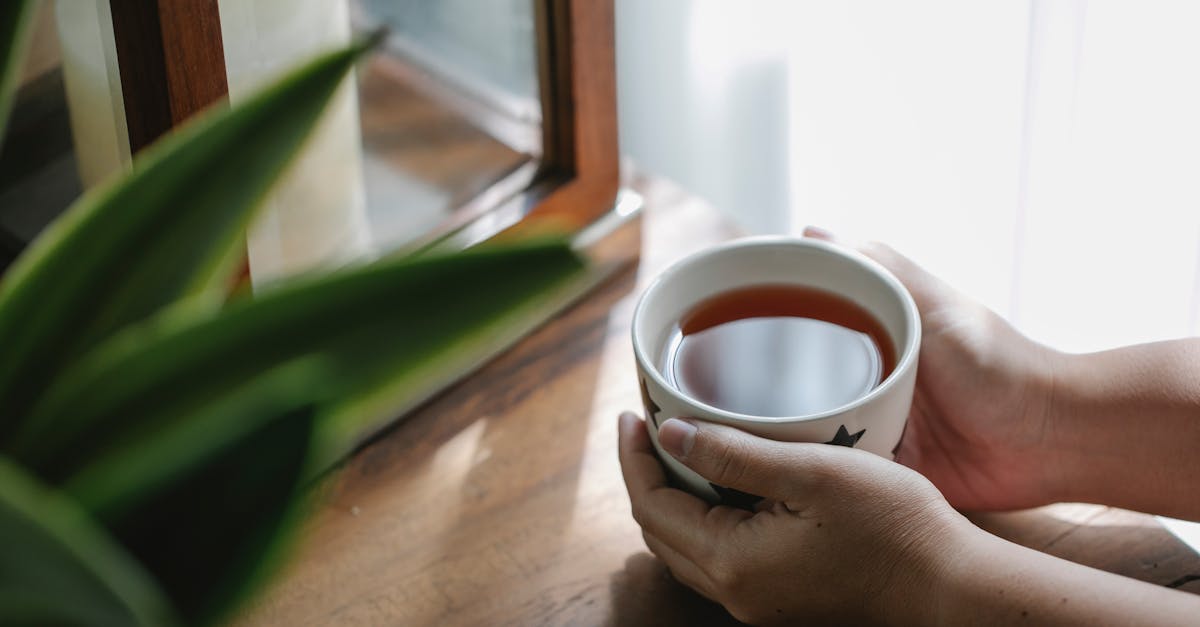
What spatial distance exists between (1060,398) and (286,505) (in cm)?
46

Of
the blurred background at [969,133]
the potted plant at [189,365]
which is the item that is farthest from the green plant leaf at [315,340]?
the blurred background at [969,133]

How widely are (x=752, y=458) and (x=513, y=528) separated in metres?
0.18

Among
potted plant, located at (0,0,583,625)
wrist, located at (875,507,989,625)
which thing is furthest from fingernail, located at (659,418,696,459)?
potted plant, located at (0,0,583,625)

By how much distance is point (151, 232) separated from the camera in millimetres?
279

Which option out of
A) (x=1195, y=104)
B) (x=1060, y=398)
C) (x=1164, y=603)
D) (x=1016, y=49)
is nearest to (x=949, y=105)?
(x=1016, y=49)

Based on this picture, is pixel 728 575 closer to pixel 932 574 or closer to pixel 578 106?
pixel 932 574

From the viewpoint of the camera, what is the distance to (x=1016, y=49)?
0.90m

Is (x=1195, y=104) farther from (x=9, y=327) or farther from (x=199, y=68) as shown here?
(x=9, y=327)

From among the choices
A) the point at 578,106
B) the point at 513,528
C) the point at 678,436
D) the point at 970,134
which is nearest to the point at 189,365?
the point at 678,436

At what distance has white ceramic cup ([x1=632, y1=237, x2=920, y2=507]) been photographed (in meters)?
0.48

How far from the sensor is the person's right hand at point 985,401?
586 millimetres

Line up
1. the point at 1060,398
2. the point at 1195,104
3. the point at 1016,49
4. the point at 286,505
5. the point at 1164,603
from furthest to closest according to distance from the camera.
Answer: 1. the point at 1016,49
2. the point at 1195,104
3. the point at 1060,398
4. the point at 1164,603
5. the point at 286,505

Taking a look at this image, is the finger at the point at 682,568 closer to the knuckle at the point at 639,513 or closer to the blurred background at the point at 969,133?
the knuckle at the point at 639,513

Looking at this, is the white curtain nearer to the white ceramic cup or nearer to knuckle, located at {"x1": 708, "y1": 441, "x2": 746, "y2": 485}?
the white ceramic cup
